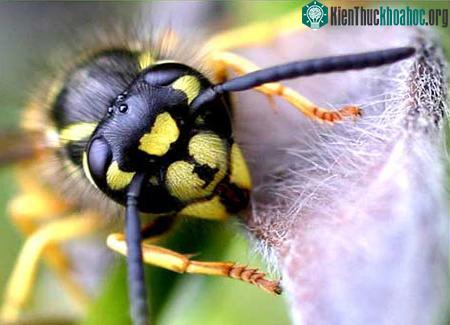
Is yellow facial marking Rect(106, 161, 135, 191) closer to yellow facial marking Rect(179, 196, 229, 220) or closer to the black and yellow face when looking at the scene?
the black and yellow face

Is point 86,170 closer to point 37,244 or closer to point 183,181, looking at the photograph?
point 183,181

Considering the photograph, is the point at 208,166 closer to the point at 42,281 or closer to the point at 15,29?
the point at 42,281

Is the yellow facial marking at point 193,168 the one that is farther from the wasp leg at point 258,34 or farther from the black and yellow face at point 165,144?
the wasp leg at point 258,34

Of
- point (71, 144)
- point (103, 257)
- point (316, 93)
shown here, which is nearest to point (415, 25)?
point (316, 93)

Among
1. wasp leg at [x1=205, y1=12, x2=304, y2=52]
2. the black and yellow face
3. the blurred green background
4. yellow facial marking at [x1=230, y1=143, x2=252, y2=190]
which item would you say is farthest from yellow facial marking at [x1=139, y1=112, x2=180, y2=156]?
wasp leg at [x1=205, y1=12, x2=304, y2=52]

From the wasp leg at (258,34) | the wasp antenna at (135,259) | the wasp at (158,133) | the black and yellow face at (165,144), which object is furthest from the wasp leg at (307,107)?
the wasp leg at (258,34)

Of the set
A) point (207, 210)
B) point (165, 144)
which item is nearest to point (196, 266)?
point (207, 210)
